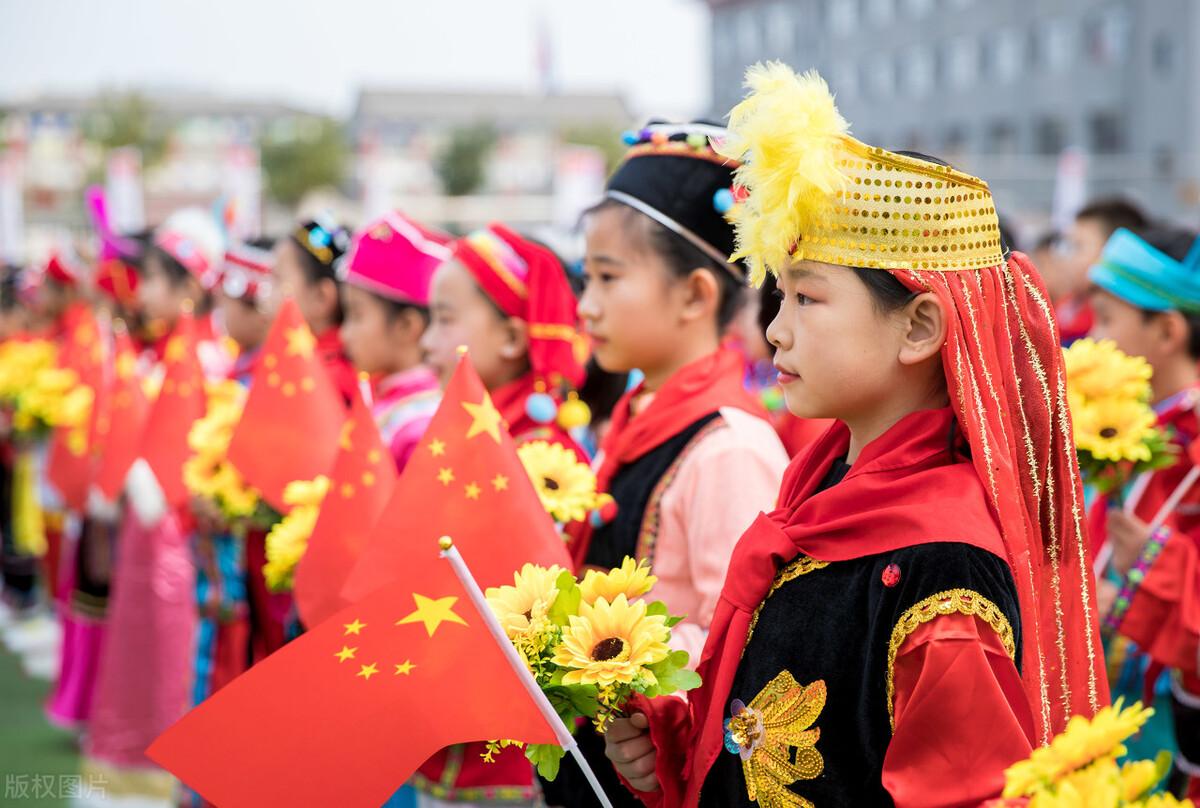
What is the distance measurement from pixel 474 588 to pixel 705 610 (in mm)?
806

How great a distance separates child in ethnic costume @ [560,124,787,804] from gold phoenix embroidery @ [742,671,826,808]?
77 cm

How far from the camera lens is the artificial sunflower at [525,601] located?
1.87m

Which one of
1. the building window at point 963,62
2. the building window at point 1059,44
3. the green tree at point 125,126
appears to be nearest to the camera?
the green tree at point 125,126

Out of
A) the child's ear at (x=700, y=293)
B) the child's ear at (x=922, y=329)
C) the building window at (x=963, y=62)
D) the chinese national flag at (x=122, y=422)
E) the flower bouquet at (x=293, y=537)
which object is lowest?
the building window at (x=963, y=62)

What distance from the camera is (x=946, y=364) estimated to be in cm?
174

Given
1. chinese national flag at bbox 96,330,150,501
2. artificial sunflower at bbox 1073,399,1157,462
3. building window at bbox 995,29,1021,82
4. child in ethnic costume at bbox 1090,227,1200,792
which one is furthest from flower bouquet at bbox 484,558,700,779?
building window at bbox 995,29,1021,82

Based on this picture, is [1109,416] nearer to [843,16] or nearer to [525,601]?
[525,601]

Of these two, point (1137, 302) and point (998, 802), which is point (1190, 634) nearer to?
point (1137, 302)

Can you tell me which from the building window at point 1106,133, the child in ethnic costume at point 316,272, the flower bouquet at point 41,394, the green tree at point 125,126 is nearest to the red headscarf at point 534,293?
the child in ethnic costume at point 316,272

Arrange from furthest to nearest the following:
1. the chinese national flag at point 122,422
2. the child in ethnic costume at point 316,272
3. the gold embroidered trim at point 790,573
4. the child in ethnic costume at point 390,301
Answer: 1. the chinese national flag at point 122,422
2. the child in ethnic costume at point 316,272
3. the child in ethnic costume at point 390,301
4. the gold embroidered trim at point 790,573

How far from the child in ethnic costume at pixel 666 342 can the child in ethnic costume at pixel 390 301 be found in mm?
1208

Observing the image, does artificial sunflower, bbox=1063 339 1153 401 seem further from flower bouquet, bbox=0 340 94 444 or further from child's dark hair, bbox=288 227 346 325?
flower bouquet, bbox=0 340 94 444

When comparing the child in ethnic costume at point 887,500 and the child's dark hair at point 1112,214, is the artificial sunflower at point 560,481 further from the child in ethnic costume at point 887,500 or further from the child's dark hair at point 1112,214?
the child's dark hair at point 1112,214

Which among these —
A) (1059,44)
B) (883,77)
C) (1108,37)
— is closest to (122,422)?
(1108,37)
